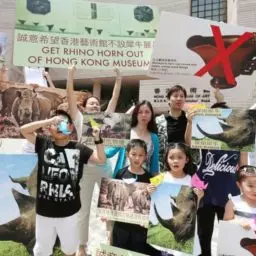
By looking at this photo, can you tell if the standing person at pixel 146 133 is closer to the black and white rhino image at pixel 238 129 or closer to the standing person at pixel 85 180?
the standing person at pixel 85 180

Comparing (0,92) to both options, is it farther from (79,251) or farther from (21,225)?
(79,251)

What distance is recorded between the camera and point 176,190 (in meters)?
3.14

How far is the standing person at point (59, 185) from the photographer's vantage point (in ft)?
11.0

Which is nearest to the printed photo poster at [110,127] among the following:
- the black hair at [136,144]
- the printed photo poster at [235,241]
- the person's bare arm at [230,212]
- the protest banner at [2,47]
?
the black hair at [136,144]

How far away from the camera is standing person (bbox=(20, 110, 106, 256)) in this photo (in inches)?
132

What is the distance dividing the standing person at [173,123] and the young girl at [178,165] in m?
0.49

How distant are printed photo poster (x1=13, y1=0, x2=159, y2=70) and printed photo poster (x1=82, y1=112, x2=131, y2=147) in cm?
85

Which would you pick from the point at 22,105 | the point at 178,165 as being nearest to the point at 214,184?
the point at 178,165

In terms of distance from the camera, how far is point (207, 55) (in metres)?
4.41

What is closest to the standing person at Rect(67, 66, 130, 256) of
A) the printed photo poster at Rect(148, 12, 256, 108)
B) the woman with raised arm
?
the woman with raised arm

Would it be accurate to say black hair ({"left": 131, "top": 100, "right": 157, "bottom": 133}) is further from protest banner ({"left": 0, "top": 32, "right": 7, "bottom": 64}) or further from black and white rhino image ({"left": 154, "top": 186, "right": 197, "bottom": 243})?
protest banner ({"left": 0, "top": 32, "right": 7, "bottom": 64})

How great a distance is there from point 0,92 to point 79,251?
2.14 meters

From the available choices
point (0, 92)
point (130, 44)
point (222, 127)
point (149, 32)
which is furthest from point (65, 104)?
Answer: point (222, 127)

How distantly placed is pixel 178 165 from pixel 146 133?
0.70 metres
